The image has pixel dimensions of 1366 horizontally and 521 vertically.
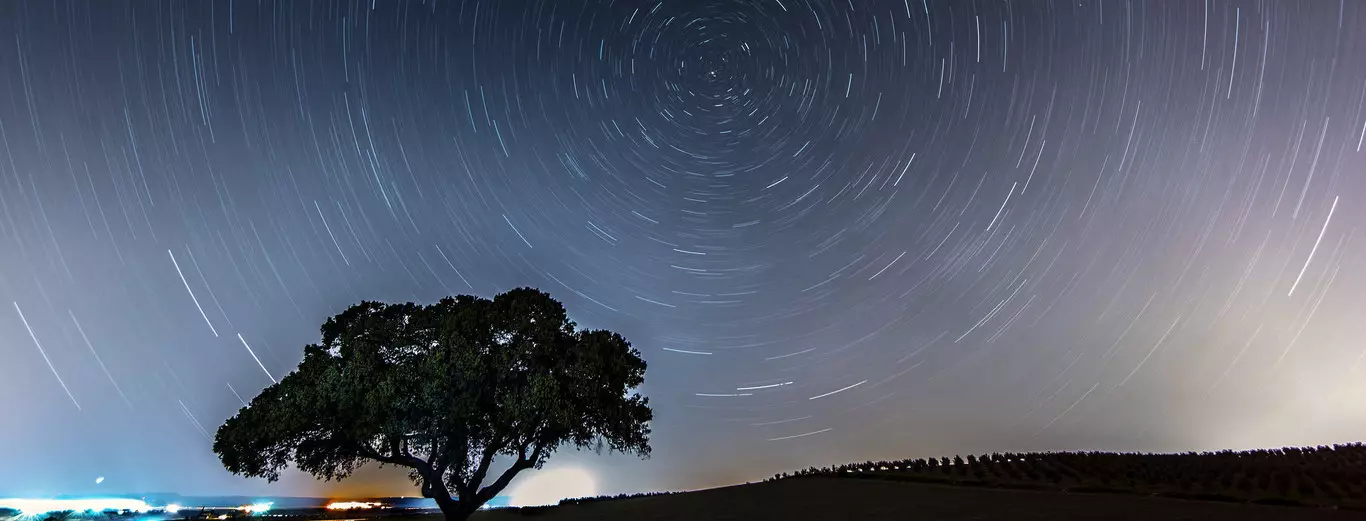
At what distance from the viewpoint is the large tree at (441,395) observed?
63.9 ft

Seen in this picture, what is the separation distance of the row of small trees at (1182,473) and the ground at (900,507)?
120 cm

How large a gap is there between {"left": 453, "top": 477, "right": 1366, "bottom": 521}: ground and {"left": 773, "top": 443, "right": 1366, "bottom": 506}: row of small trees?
1.20 meters

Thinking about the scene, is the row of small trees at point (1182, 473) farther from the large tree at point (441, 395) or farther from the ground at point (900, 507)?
the large tree at point (441, 395)

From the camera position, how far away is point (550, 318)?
2089cm

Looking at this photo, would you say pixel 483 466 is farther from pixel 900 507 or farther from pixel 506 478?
pixel 900 507

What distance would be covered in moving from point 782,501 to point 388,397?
13922 mm

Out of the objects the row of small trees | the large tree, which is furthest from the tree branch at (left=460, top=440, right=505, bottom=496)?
the row of small trees

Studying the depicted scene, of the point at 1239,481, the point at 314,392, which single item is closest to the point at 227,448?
the point at 314,392

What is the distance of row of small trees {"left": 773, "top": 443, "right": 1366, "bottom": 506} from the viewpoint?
58.9 feet

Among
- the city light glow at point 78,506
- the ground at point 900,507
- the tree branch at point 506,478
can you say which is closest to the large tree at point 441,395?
the tree branch at point 506,478

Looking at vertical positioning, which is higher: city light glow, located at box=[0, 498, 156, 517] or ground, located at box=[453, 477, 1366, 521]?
city light glow, located at box=[0, 498, 156, 517]

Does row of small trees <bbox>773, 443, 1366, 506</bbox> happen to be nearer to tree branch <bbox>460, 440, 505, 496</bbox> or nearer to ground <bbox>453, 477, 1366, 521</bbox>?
ground <bbox>453, 477, 1366, 521</bbox>

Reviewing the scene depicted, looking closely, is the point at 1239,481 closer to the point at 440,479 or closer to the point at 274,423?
the point at 440,479

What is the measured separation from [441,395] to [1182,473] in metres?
23.9
